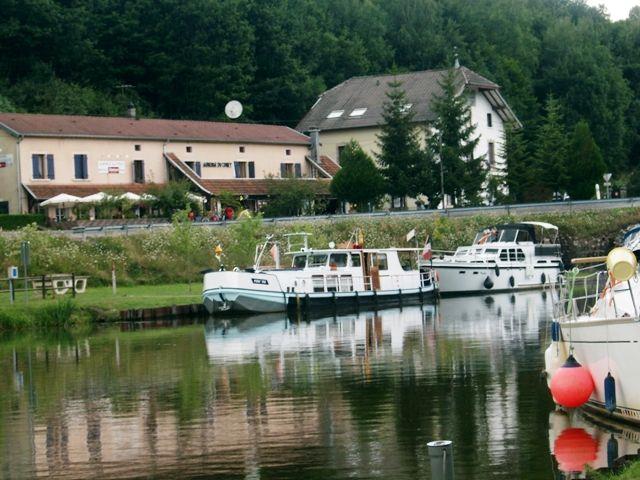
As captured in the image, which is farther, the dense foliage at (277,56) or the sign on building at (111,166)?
the dense foliage at (277,56)

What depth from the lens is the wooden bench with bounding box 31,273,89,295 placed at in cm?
5641

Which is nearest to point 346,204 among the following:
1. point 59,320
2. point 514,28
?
point 59,320

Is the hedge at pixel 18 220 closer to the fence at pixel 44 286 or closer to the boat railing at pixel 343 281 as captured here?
the fence at pixel 44 286

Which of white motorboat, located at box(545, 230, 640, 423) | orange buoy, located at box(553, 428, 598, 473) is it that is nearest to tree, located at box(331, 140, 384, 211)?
white motorboat, located at box(545, 230, 640, 423)

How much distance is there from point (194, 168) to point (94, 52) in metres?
23.3

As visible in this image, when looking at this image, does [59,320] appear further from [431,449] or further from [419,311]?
[431,449]

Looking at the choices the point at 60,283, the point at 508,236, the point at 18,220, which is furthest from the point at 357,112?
the point at 60,283

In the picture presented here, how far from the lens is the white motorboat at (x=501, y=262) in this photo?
66.3 m

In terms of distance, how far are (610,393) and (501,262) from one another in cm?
4472

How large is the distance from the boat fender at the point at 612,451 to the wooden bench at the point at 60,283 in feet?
119

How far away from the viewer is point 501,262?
67.8m

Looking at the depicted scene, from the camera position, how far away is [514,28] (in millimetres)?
137875

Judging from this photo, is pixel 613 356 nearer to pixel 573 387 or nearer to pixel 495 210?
pixel 573 387

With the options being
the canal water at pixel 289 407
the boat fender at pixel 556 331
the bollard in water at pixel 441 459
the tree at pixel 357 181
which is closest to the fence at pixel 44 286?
the canal water at pixel 289 407
